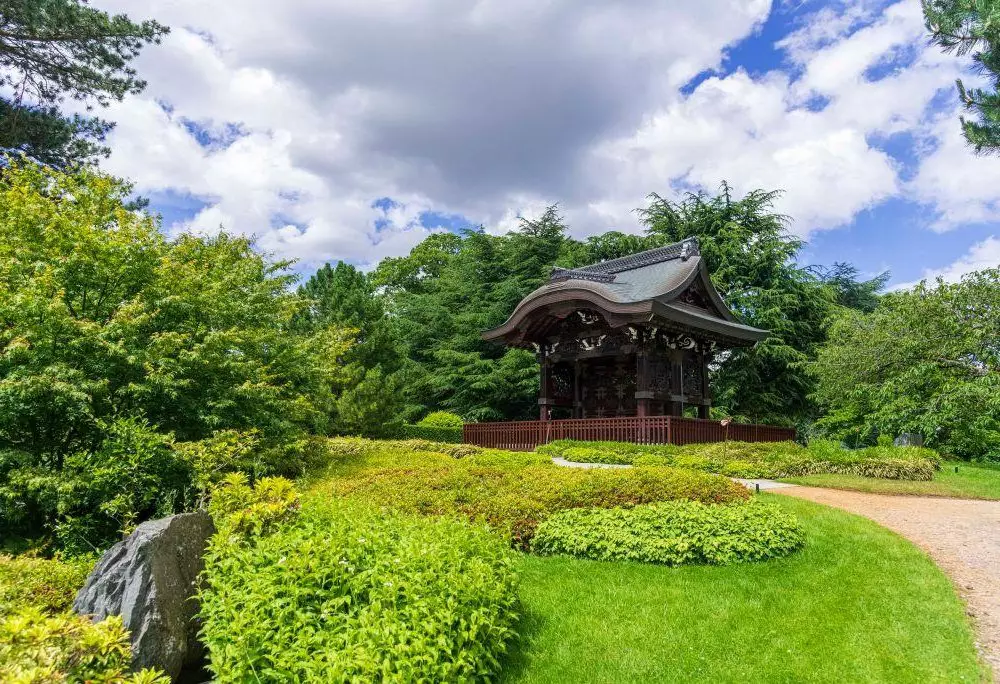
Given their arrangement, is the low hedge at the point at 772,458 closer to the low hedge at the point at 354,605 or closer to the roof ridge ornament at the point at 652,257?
the roof ridge ornament at the point at 652,257

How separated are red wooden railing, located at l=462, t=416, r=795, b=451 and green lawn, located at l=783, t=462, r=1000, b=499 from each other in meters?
3.46

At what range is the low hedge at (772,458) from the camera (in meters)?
12.4

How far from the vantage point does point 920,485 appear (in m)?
11.4

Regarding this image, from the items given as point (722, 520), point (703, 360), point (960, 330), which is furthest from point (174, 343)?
point (703, 360)


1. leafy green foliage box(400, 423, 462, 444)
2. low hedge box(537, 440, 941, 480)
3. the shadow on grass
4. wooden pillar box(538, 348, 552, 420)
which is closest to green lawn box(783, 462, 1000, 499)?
low hedge box(537, 440, 941, 480)

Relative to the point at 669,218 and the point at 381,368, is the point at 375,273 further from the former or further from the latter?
the point at 381,368

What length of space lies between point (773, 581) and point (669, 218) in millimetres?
24111

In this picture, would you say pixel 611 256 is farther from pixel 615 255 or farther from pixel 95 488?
pixel 95 488

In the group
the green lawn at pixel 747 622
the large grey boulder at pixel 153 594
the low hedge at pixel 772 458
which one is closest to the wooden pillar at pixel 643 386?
the low hedge at pixel 772 458

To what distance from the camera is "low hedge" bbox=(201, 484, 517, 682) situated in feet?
11.5

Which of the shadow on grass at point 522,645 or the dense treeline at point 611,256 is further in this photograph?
the dense treeline at point 611,256

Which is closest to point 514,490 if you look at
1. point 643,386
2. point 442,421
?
point 643,386

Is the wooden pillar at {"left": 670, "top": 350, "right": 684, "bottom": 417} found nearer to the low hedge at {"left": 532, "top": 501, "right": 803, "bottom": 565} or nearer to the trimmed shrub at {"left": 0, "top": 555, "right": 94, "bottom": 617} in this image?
the low hedge at {"left": 532, "top": 501, "right": 803, "bottom": 565}

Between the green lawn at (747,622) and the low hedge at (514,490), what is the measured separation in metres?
0.75
